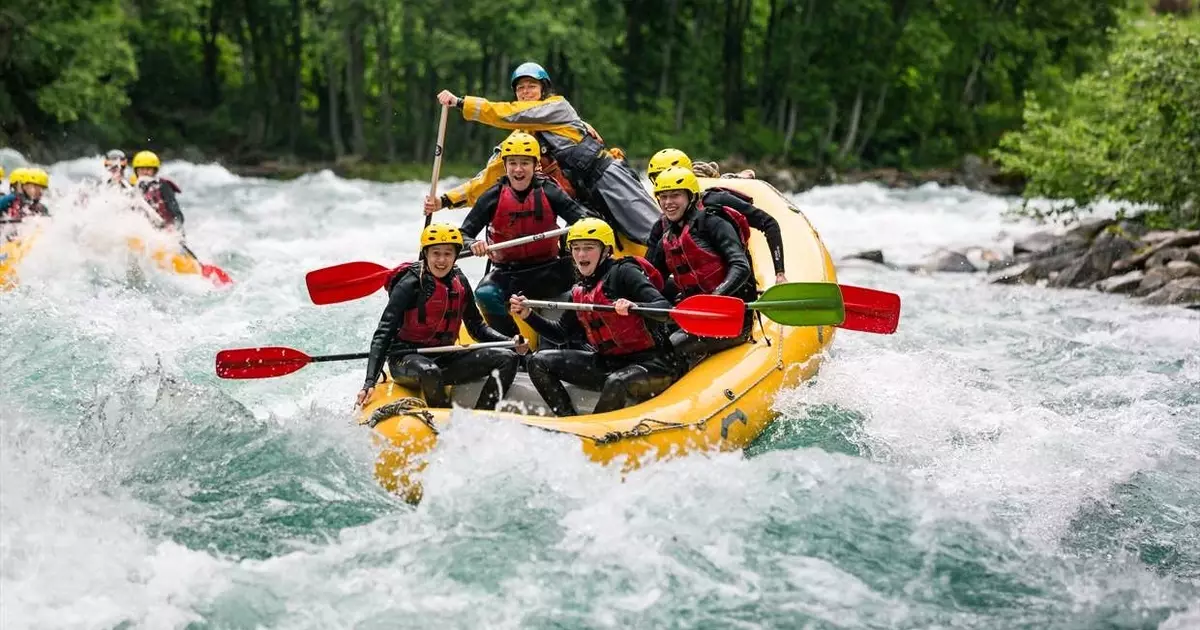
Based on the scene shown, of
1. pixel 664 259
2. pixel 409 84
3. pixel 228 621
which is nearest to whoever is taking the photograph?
pixel 228 621

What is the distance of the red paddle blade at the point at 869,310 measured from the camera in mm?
6609

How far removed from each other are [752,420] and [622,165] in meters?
2.07

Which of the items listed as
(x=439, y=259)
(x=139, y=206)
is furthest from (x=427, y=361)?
(x=139, y=206)

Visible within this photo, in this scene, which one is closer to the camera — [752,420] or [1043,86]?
[752,420]

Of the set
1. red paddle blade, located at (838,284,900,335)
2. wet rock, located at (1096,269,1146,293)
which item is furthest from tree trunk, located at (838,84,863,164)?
red paddle blade, located at (838,284,900,335)

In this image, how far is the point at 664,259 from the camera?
6.41 m

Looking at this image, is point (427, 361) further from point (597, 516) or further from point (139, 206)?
point (139, 206)

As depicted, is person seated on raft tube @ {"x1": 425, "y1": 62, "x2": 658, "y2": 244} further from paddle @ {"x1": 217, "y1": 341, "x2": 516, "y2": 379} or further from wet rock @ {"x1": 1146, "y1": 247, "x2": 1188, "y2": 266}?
wet rock @ {"x1": 1146, "y1": 247, "x2": 1188, "y2": 266}

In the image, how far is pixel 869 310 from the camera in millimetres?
6645

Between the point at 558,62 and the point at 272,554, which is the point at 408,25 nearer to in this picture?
the point at 558,62

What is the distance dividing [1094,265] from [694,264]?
731cm

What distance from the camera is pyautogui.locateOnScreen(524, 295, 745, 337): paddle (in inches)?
229

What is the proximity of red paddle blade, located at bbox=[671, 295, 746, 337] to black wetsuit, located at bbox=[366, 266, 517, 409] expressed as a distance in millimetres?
→ 847

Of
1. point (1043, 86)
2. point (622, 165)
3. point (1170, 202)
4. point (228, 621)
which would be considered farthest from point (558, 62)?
point (228, 621)
